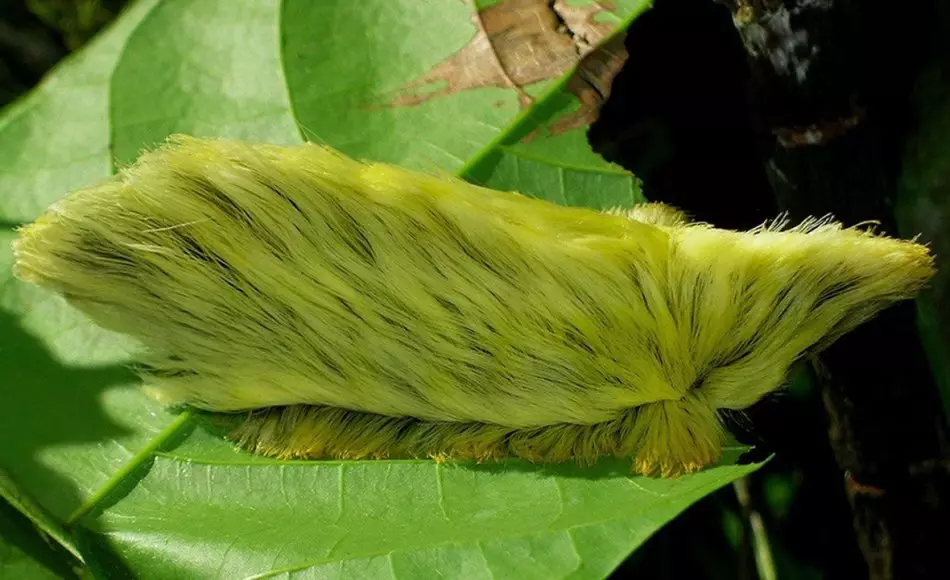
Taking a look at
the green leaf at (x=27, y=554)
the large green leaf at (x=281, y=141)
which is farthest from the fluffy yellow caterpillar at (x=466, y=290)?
the green leaf at (x=27, y=554)

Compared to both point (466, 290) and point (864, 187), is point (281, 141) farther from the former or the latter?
point (864, 187)

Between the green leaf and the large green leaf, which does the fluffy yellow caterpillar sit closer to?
the large green leaf

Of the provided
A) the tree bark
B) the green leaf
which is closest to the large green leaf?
the green leaf

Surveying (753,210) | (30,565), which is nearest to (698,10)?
(753,210)

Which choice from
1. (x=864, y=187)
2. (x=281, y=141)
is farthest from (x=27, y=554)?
(x=864, y=187)

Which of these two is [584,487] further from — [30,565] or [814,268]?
[30,565]
